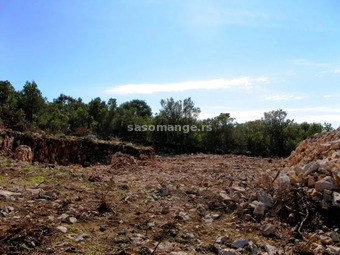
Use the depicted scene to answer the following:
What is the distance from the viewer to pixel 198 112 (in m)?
27.3

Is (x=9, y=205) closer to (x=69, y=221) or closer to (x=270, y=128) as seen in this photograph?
(x=69, y=221)

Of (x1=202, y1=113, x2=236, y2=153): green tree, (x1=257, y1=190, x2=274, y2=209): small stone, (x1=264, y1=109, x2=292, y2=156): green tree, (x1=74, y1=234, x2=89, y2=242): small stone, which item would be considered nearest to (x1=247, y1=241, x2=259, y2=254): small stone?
(x1=257, y1=190, x2=274, y2=209): small stone

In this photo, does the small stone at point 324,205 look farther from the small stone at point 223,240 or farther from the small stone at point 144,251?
the small stone at point 144,251

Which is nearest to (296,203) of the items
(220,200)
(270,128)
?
(220,200)

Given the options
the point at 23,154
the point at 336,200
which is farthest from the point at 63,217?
the point at 23,154

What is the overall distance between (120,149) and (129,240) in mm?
11491

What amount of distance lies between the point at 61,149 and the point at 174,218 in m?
9.24

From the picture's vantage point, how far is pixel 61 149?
38.9 ft

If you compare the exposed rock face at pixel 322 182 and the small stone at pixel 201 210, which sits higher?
the exposed rock face at pixel 322 182

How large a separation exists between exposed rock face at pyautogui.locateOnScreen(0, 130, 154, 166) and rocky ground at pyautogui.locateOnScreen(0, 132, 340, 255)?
464 cm

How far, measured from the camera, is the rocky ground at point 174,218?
3055 millimetres

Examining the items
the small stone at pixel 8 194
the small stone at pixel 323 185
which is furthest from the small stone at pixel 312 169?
the small stone at pixel 8 194

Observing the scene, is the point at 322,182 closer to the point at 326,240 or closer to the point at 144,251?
the point at 326,240

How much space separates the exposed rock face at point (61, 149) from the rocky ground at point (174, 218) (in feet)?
15.2
